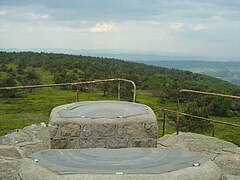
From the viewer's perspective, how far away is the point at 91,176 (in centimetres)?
376

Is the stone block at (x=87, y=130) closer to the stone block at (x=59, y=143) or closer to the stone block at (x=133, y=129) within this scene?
the stone block at (x=59, y=143)

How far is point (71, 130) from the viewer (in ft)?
20.3

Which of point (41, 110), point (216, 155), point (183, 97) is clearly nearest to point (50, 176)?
point (216, 155)

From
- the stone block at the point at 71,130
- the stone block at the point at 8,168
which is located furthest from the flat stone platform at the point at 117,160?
the stone block at the point at 71,130

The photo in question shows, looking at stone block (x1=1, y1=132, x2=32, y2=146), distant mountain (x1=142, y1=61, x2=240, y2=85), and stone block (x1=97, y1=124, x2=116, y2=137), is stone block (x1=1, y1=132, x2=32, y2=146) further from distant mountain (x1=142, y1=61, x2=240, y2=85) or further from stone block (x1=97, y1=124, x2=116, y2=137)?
distant mountain (x1=142, y1=61, x2=240, y2=85)

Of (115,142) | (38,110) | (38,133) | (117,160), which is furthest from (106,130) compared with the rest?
(38,110)

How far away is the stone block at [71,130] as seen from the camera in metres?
6.18

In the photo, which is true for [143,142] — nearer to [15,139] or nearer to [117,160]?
[117,160]

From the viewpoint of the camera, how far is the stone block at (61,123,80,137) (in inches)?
243

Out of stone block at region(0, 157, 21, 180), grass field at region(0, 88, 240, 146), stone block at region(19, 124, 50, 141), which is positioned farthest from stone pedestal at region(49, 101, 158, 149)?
grass field at region(0, 88, 240, 146)

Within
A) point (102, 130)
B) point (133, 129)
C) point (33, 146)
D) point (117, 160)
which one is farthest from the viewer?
point (33, 146)

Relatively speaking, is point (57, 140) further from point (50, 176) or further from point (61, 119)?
point (50, 176)

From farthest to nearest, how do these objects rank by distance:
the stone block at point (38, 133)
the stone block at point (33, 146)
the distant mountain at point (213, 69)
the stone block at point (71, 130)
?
A: the distant mountain at point (213, 69), the stone block at point (38, 133), the stone block at point (33, 146), the stone block at point (71, 130)

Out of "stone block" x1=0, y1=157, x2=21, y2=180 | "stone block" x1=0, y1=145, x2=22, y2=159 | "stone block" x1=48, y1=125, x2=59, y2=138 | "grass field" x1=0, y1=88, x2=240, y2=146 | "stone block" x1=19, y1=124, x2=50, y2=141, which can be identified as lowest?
"grass field" x1=0, y1=88, x2=240, y2=146
